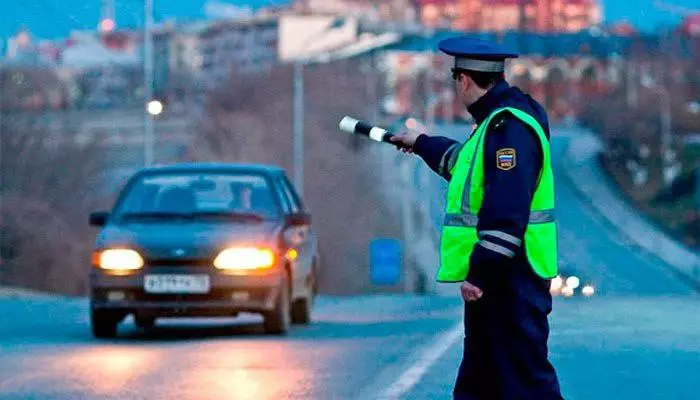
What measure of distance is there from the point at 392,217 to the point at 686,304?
6183 cm

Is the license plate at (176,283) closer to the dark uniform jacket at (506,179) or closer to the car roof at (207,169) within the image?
the car roof at (207,169)

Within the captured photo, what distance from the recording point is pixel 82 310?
2233cm

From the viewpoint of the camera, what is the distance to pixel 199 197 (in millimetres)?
17781

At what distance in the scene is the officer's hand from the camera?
334 inches

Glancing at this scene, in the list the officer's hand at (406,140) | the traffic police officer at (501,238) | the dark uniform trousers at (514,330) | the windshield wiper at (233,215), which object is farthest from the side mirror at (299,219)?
the dark uniform trousers at (514,330)

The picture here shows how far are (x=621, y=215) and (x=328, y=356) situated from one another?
301 ft

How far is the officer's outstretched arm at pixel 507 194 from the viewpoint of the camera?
7.49 meters

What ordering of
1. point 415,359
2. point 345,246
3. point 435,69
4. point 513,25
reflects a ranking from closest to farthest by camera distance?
point 415,359
point 345,246
point 435,69
point 513,25

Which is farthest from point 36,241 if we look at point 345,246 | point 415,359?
point 415,359

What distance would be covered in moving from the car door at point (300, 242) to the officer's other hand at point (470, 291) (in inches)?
399

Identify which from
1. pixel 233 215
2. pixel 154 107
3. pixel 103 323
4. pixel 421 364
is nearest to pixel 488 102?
pixel 421 364

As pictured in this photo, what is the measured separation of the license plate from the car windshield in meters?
0.98

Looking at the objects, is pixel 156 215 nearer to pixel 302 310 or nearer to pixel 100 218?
pixel 100 218

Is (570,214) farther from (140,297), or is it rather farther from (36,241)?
(140,297)
